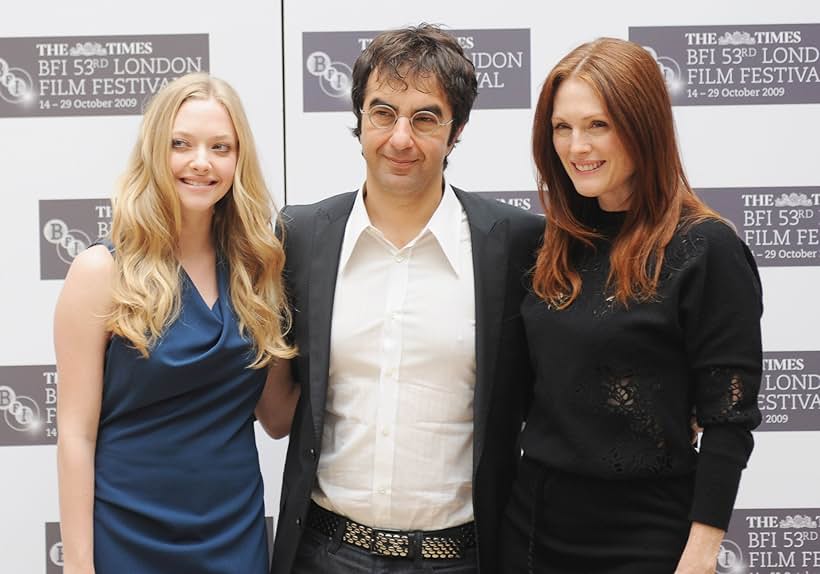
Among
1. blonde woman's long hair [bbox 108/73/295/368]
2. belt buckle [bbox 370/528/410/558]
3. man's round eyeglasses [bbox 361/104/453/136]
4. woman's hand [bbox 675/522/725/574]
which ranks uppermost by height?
man's round eyeglasses [bbox 361/104/453/136]

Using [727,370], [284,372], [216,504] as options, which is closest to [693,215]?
[727,370]

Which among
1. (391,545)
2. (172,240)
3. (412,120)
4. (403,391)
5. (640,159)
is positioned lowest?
(391,545)

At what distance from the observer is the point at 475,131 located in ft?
8.30

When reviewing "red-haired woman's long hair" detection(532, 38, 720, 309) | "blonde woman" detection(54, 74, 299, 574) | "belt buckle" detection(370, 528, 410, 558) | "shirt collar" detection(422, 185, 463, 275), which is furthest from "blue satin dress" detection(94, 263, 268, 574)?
"red-haired woman's long hair" detection(532, 38, 720, 309)

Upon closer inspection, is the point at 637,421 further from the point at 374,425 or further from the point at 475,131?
the point at 475,131

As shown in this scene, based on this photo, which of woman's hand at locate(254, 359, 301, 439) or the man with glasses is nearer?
the man with glasses

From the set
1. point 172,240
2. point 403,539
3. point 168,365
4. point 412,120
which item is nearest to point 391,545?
point 403,539

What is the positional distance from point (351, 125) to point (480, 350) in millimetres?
945

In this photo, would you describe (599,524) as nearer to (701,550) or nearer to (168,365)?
(701,550)

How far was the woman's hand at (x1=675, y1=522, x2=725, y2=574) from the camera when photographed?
5.05 ft

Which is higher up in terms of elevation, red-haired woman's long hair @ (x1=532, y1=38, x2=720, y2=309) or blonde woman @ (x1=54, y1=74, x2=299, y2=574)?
red-haired woman's long hair @ (x1=532, y1=38, x2=720, y2=309)

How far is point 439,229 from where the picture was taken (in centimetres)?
190

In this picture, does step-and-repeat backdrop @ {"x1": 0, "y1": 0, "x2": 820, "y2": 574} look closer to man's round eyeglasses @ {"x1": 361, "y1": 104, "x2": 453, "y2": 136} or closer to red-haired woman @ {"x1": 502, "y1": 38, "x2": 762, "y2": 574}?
man's round eyeglasses @ {"x1": 361, "y1": 104, "x2": 453, "y2": 136}

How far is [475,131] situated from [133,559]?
1445 millimetres
